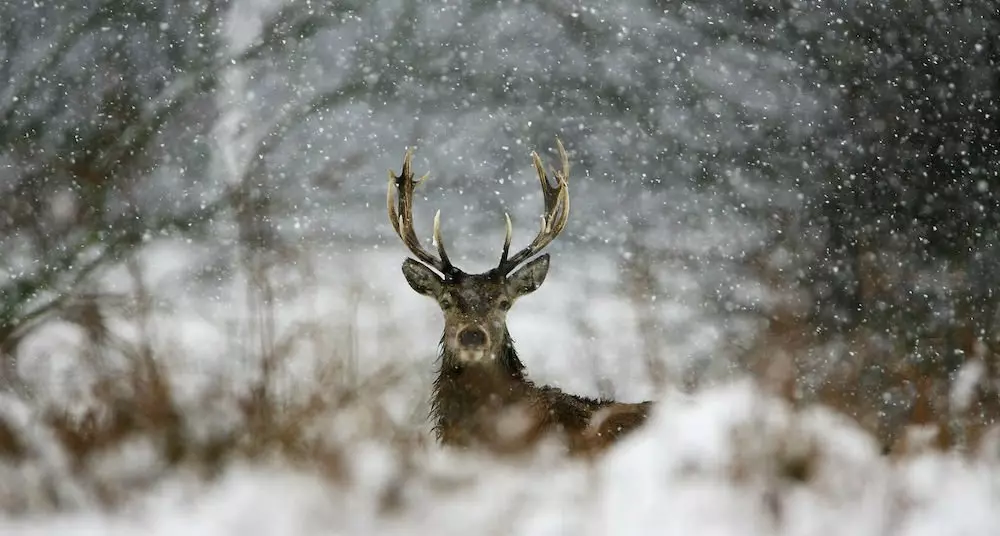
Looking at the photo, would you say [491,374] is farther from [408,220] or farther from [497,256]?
[497,256]

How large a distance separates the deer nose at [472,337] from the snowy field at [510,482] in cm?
97

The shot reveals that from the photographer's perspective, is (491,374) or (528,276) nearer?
(491,374)

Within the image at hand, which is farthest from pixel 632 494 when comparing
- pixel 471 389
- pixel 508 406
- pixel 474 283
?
pixel 474 283

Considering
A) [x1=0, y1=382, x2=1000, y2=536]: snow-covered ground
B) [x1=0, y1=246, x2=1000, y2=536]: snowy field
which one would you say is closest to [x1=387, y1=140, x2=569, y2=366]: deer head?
[x1=0, y1=246, x2=1000, y2=536]: snowy field

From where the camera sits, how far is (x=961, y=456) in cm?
399

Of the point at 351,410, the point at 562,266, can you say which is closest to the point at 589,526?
the point at 351,410

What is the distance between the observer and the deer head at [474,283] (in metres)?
5.47

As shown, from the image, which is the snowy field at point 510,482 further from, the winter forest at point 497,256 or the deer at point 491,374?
the deer at point 491,374

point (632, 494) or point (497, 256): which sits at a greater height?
point (497, 256)

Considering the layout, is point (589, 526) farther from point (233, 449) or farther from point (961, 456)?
point (961, 456)

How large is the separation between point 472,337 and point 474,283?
1.56ft

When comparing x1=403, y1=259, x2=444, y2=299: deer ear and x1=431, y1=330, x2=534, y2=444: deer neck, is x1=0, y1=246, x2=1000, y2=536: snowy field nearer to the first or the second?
x1=431, y1=330, x2=534, y2=444: deer neck

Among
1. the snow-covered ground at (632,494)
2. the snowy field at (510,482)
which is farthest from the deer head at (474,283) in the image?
the snow-covered ground at (632,494)

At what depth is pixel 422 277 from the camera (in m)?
6.00
